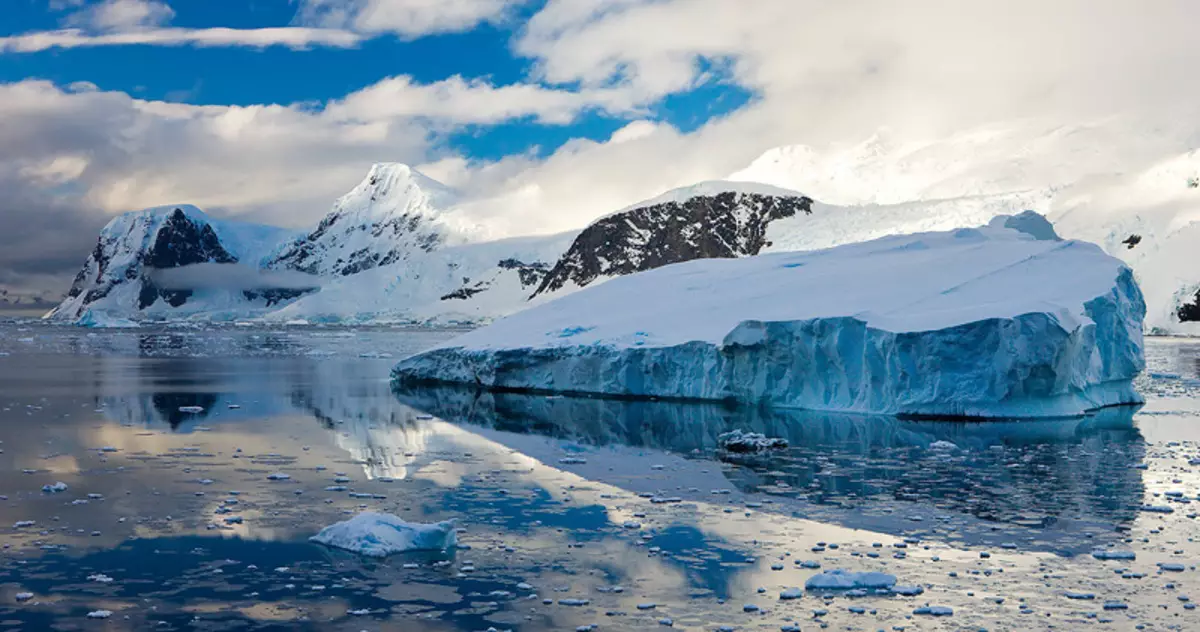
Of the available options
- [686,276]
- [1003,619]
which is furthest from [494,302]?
[1003,619]

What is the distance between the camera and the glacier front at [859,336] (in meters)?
19.6

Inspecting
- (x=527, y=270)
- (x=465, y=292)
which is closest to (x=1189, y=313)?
(x=527, y=270)

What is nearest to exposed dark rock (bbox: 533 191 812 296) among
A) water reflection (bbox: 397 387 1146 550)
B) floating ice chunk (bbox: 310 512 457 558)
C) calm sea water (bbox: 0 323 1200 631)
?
water reflection (bbox: 397 387 1146 550)

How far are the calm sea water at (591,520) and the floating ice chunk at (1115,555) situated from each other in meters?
0.13

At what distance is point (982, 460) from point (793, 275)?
12.4 meters

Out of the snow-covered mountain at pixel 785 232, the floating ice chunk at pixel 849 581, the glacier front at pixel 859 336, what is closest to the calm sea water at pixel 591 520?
the floating ice chunk at pixel 849 581

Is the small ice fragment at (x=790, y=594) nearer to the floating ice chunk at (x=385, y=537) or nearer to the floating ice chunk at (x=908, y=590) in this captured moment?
the floating ice chunk at (x=908, y=590)

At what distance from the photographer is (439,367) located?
1112 inches

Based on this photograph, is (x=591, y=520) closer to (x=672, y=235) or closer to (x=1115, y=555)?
(x=1115, y=555)

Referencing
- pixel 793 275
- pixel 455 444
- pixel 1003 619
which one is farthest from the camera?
pixel 793 275

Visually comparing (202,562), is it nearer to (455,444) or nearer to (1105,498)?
(455,444)

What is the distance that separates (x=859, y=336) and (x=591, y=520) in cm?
1155

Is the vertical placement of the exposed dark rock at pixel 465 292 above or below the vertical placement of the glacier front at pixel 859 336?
above

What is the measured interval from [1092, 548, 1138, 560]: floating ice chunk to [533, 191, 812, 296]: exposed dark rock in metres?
108
